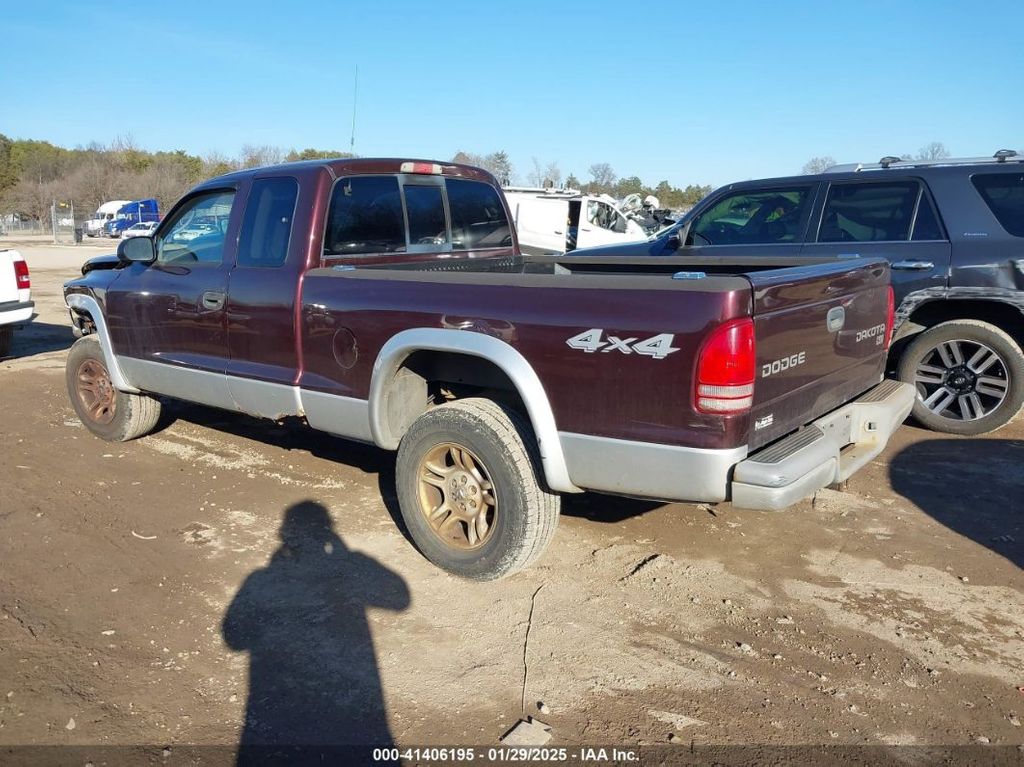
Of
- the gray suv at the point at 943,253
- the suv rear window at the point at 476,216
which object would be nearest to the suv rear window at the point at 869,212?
the gray suv at the point at 943,253

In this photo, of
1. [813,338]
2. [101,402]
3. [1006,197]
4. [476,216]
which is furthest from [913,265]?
[101,402]

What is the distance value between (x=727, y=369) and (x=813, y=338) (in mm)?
756

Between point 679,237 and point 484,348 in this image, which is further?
point 679,237

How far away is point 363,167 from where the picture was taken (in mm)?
4812

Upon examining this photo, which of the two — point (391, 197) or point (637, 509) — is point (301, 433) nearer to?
point (391, 197)

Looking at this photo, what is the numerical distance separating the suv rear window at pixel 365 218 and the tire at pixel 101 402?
8.20 feet

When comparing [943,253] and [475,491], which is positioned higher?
[943,253]

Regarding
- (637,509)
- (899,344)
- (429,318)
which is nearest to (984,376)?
(899,344)

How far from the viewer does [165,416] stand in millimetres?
7000

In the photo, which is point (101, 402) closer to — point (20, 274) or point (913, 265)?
point (20, 274)

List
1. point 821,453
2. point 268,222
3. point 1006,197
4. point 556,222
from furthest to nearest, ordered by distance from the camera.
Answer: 1. point 556,222
2. point 1006,197
3. point 268,222
4. point 821,453

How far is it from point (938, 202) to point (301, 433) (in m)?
5.19


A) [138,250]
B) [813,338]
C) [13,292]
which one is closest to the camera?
[813,338]

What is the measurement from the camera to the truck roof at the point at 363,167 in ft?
15.4
